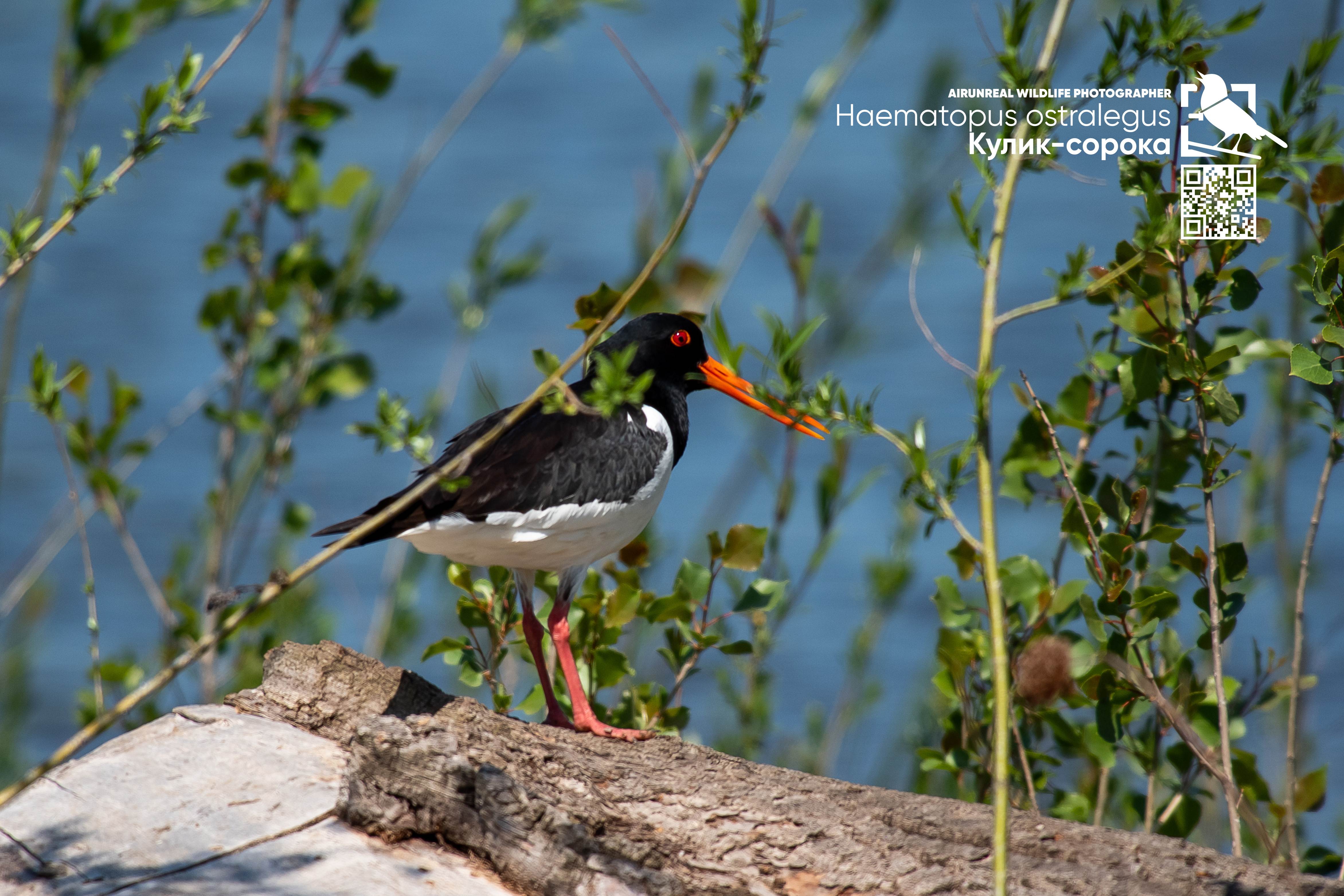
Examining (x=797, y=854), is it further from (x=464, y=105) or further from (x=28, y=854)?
(x=464, y=105)

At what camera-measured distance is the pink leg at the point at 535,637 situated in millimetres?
4258

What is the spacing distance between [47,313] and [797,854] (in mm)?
11873

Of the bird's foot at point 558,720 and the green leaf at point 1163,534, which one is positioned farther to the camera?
Result: the bird's foot at point 558,720

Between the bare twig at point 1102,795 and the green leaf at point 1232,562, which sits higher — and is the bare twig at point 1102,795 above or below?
below

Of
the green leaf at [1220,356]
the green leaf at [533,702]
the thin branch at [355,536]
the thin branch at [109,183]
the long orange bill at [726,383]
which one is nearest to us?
the thin branch at [355,536]

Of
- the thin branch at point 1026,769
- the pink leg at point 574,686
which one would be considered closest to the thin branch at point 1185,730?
the thin branch at point 1026,769

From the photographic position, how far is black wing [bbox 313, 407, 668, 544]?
3758mm

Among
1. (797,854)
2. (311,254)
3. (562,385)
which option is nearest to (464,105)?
(311,254)

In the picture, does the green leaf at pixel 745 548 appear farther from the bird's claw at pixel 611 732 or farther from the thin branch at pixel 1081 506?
the thin branch at pixel 1081 506

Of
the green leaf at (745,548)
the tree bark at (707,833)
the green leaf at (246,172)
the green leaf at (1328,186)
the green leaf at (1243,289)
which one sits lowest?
the tree bark at (707,833)

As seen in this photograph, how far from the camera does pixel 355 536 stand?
2689 millimetres

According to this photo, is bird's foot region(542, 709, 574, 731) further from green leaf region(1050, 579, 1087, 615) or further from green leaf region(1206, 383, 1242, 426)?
green leaf region(1206, 383, 1242, 426)

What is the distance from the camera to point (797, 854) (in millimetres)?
2992

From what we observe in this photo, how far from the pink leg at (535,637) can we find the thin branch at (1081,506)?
185cm
